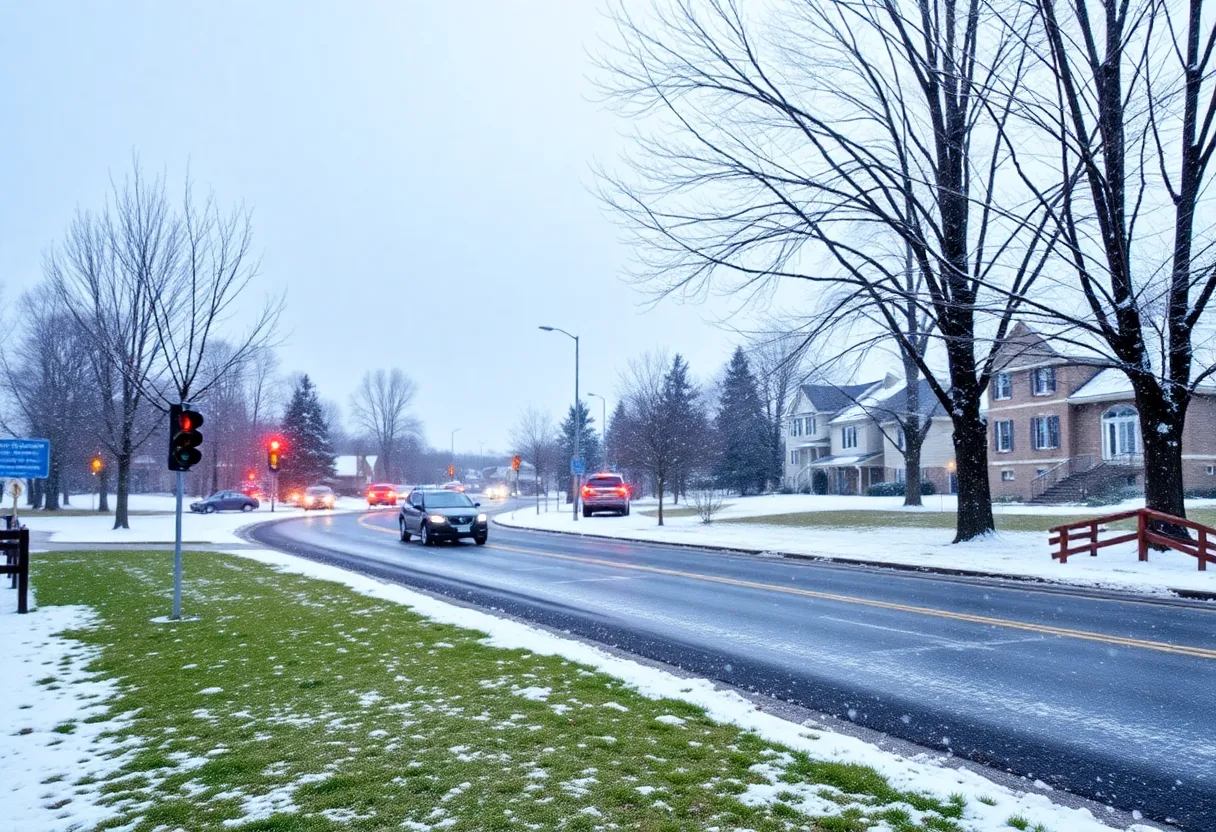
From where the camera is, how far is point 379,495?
61.6 metres

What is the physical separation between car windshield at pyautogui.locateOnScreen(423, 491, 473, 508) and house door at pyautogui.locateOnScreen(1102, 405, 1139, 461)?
103ft

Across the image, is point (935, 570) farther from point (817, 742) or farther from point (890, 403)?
point (890, 403)

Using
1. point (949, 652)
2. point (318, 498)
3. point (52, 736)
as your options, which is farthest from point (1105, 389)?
point (318, 498)

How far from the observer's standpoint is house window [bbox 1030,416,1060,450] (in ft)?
142

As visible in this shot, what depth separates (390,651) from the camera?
8.68 meters

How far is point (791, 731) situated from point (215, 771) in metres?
3.68

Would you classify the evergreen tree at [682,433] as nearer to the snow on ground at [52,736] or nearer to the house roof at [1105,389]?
the house roof at [1105,389]

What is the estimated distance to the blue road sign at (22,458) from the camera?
17.0m

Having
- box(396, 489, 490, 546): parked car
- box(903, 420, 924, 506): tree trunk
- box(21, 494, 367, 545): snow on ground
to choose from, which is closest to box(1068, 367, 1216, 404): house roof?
box(903, 420, 924, 506): tree trunk

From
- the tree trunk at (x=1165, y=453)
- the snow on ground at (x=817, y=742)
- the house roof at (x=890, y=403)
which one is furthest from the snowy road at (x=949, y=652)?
the house roof at (x=890, y=403)

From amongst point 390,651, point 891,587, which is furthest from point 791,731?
point 891,587

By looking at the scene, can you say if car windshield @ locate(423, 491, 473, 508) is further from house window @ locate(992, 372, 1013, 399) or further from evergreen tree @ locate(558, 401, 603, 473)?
evergreen tree @ locate(558, 401, 603, 473)

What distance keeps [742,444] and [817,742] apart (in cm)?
6734

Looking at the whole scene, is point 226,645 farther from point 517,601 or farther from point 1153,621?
point 1153,621
